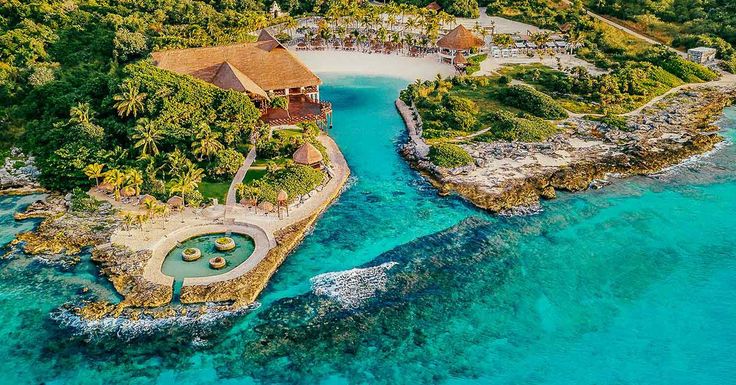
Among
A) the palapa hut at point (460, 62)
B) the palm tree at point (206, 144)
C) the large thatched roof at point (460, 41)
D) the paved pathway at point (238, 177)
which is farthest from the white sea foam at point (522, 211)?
the large thatched roof at point (460, 41)

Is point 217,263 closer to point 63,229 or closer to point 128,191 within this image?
point 128,191

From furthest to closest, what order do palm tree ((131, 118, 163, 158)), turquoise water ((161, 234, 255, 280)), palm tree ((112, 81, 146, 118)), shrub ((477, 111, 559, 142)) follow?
shrub ((477, 111, 559, 142)), palm tree ((112, 81, 146, 118)), palm tree ((131, 118, 163, 158)), turquoise water ((161, 234, 255, 280))

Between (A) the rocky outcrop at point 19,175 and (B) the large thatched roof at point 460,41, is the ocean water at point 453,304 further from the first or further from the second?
(B) the large thatched roof at point 460,41

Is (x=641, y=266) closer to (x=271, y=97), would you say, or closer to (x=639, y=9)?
(x=271, y=97)

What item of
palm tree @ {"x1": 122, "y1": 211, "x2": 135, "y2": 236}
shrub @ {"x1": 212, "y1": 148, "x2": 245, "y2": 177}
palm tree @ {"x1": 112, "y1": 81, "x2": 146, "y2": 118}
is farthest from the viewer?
palm tree @ {"x1": 112, "y1": 81, "x2": 146, "y2": 118}

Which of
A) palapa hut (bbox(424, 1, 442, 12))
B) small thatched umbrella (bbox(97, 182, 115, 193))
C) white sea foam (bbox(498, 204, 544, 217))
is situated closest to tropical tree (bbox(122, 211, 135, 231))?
small thatched umbrella (bbox(97, 182, 115, 193))

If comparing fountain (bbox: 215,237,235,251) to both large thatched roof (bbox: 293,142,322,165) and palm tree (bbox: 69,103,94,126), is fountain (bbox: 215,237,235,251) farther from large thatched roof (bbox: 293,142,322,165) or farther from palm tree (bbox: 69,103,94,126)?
palm tree (bbox: 69,103,94,126)

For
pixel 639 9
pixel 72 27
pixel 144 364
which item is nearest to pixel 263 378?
pixel 144 364
